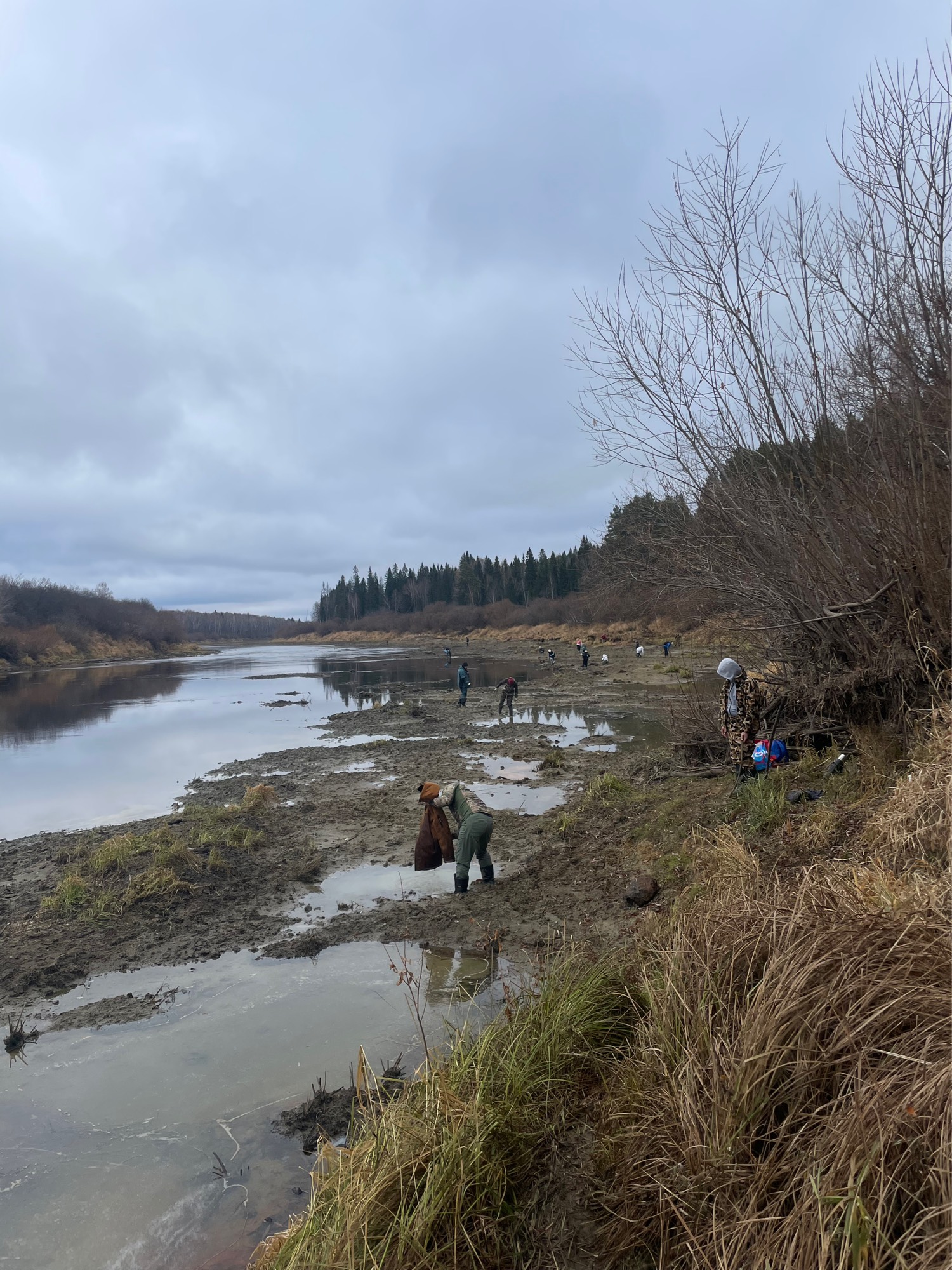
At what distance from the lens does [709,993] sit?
313 cm

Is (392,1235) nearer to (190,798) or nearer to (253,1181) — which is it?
(253,1181)

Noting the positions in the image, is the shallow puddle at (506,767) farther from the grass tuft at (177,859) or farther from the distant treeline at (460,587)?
the distant treeline at (460,587)

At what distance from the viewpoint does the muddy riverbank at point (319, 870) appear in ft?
23.5

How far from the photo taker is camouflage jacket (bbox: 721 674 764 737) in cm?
834

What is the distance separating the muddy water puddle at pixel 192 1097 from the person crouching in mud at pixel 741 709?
13.6ft

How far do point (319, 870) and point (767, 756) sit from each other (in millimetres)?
6124

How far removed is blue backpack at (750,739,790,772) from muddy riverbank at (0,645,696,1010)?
2.20 metres

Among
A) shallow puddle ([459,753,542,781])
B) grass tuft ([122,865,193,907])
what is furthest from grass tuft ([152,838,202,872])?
shallow puddle ([459,753,542,781])

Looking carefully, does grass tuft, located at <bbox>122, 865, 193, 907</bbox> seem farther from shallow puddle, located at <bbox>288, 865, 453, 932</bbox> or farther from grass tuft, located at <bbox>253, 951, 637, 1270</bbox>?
grass tuft, located at <bbox>253, 951, 637, 1270</bbox>

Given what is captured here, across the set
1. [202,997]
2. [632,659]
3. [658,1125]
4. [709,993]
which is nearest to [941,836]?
[709,993]


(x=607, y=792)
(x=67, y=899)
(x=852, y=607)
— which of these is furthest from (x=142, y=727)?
(x=852, y=607)

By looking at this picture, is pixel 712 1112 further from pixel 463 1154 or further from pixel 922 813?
pixel 922 813

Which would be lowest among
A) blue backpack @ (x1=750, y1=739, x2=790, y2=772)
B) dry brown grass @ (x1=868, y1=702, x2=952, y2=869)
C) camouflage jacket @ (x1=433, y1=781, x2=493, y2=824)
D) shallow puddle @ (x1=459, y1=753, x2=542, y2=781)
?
shallow puddle @ (x1=459, y1=753, x2=542, y2=781)

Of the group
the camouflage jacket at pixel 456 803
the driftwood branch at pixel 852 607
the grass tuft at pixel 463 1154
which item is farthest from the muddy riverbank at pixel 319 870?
the driftwood branch at pixel 852 607
